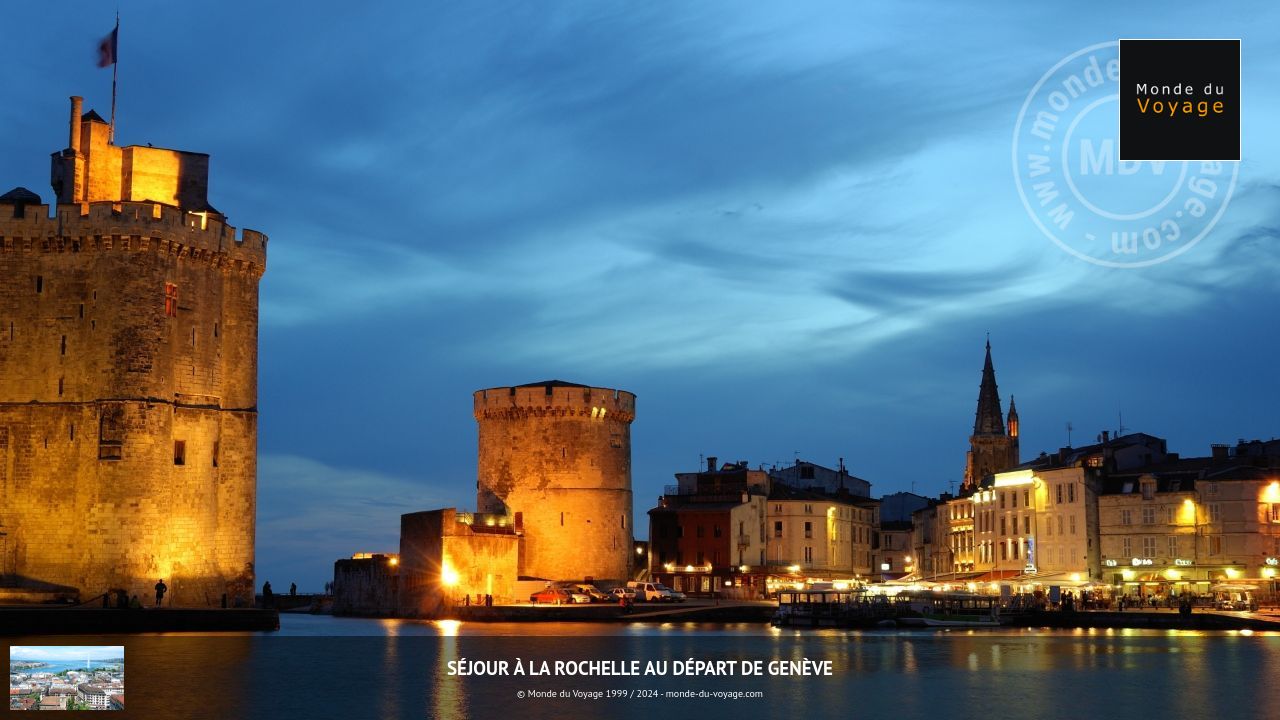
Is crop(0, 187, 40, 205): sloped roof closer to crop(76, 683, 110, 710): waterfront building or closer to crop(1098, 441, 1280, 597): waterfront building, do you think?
crop(76, 683, 110, 710): waterfront building

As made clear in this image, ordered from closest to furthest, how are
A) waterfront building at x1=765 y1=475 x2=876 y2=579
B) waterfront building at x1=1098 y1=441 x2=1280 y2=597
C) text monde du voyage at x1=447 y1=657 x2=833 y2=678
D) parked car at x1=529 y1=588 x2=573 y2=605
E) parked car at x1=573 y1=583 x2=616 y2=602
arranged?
text monde du voyage at x1=447 y1=657 x2=833 y2=678 → parked car at x1=529 y1=588 x2=573 y2=605 → parked car at x1=573 y1=583 x2=616 y2=602 → waterfront building at x1=1098 y1=441 x2=1280 y2=597 → waterfront building at x1=765 y1=475 x2=876 y2=579

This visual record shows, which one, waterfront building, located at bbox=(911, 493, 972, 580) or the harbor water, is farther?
waterfront building, located at bbox=(911, 493, 972, 580)

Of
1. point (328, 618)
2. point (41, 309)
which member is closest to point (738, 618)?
point (328, 618)

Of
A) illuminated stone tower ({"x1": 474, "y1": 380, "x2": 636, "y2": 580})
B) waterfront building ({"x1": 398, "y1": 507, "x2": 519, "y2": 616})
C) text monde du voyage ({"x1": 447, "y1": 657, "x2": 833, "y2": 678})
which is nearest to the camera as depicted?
text monde du voyage ({"x1": 447, "y1": 657, "x2": 833, "y2": 678})

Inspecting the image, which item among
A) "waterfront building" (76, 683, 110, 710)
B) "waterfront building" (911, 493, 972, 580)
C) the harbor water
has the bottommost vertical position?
the harbor water

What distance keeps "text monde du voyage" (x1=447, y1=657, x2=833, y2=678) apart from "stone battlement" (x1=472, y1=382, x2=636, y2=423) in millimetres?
31442

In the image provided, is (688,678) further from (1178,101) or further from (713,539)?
(713,539)

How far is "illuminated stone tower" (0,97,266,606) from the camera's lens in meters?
43.3

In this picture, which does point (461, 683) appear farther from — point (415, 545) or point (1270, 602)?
point (1270, 602)

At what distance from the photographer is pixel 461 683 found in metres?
30.9

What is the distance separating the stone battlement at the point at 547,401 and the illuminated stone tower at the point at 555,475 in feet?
0.14

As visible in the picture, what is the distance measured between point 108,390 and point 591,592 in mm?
25184

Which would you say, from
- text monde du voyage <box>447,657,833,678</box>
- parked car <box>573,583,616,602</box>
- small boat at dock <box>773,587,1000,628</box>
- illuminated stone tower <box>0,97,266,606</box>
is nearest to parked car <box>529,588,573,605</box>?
parked car <box>573,583,616,602</box>

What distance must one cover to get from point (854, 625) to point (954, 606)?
7.07 metres
